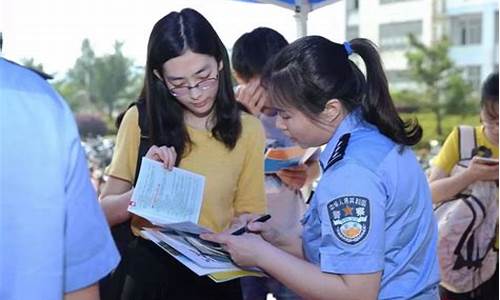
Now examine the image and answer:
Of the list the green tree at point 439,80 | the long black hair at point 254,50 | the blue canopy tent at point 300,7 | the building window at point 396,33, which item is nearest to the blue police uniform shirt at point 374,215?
the long black hair at point 254,50

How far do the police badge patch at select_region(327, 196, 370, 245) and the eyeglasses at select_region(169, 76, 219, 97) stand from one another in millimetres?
577

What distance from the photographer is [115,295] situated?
1673 millimetres

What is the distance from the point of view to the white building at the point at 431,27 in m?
26.3

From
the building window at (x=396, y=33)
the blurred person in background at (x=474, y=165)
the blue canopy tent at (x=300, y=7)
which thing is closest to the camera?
the blurred person in background at (x=474, y=165)

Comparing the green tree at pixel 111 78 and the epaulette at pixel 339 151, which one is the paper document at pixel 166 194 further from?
the green tree at pixel 111 78

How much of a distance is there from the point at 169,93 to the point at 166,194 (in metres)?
0.29

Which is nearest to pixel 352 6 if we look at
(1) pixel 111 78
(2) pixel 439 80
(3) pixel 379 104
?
(2) pixel 439 80

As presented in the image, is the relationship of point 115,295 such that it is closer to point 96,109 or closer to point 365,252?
point 365,252

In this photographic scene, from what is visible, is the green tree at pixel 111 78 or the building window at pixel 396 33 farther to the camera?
the building window at pixel 396 33

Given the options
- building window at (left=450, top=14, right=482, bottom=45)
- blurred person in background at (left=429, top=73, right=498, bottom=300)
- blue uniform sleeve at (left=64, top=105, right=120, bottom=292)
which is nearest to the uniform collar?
blue uniform sleeve at (left=64, top=105, right=120, bottom=292)

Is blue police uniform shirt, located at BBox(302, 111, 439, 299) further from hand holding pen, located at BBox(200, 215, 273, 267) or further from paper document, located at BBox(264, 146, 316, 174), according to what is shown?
paper document, located at BBox(264, 146, 316, 174)

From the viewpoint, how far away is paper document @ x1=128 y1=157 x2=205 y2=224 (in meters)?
1.45

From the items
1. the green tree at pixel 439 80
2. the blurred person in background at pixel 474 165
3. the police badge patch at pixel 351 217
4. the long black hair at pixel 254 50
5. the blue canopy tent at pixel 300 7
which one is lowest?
the green tree at pixel 439 80

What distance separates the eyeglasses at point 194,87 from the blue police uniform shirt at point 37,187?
0.78 m
